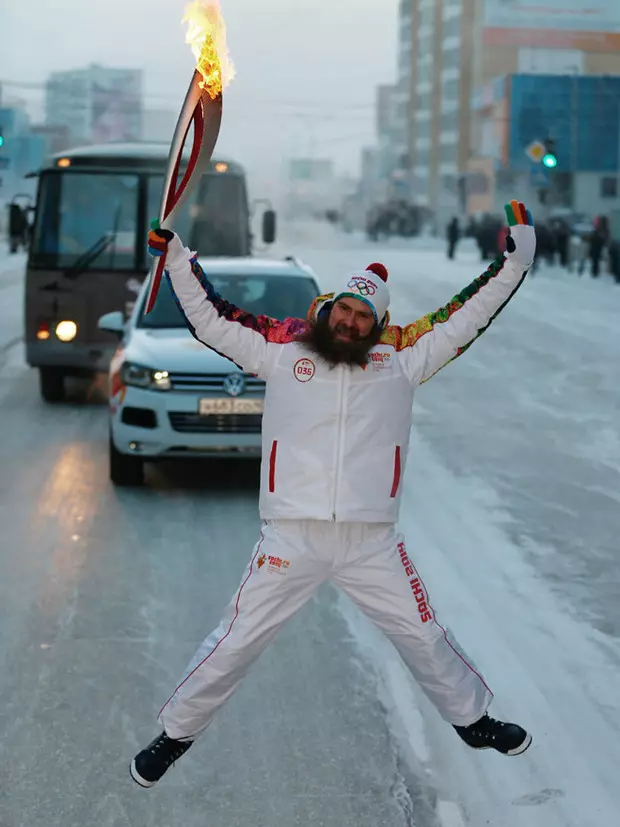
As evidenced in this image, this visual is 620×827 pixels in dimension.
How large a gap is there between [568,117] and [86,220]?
83.7 metres

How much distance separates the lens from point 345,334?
4891mm

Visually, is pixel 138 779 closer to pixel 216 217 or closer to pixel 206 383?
pixel 206 383

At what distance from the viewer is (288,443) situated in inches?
195

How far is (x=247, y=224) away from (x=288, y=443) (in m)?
11.7

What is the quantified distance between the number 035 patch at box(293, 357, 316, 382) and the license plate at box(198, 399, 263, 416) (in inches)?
223

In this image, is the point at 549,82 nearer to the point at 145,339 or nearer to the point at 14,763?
the point at 145,339

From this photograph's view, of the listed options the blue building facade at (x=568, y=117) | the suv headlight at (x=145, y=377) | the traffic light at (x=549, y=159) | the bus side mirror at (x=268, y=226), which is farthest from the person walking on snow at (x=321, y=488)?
the blue building facade at (x=568, y=117)

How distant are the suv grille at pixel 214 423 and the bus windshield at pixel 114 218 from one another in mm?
5311

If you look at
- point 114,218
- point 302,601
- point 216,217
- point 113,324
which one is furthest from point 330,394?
point 216,217

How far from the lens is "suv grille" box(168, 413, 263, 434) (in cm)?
1062

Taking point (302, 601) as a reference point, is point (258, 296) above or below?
above

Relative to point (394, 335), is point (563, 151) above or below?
above

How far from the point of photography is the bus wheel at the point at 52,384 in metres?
15.5

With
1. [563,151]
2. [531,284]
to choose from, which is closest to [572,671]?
[531,284]
